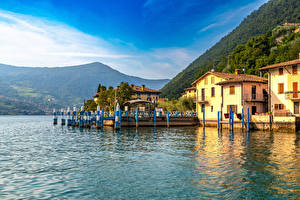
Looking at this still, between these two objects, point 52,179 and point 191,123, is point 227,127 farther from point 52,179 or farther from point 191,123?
point 52,179

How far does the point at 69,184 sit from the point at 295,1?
582 ft

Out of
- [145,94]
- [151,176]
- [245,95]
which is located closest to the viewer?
[151,176]

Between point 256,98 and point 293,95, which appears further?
point 256,98

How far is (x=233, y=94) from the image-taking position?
50.7 metres

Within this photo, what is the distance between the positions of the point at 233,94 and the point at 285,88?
372 inches

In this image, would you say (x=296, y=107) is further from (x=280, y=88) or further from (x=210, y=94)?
(x=210, y=94)

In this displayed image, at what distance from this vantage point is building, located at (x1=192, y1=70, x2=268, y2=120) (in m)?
49.1

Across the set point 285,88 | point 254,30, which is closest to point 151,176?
point 285,88

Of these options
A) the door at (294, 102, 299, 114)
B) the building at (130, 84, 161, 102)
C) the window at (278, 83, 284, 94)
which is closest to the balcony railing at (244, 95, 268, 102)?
the window at (278, 83, 284, 94)

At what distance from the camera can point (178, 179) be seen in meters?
13.5

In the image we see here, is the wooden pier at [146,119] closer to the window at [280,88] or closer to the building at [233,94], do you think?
the building at [233,94]

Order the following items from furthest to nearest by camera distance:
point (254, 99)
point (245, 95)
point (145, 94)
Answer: point (145, 94), point (254, 99), point (245, 95)

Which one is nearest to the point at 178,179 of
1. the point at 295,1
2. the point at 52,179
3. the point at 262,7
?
the point at 52,179

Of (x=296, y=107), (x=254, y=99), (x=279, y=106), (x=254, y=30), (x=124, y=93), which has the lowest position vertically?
(x=296, y=107)
